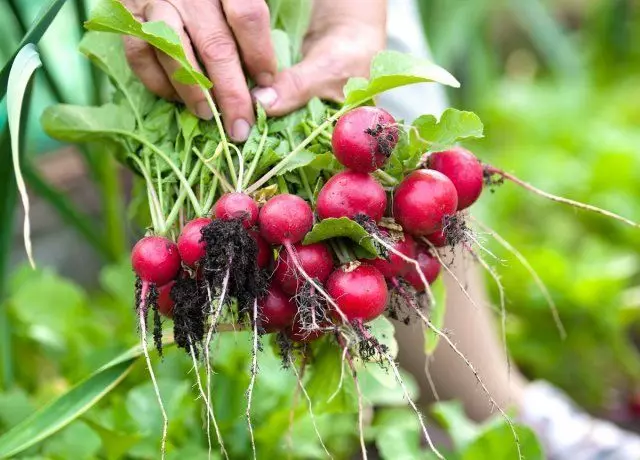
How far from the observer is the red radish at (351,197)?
792mm

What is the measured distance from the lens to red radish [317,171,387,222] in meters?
0.79

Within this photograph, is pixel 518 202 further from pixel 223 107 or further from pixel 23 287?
pixel 223 107

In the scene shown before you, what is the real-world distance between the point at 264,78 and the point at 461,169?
270 mm

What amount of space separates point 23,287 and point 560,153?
1822 millimetres

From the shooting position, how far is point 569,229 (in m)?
2.33

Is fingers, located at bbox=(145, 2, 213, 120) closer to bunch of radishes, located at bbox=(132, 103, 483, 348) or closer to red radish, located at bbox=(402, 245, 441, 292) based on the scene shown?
bunch of radishes, located at bbox=(132, 103, 483, 348)

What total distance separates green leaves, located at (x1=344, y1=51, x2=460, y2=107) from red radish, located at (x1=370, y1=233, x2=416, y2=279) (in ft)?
0.53

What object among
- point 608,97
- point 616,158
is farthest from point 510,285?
point 608,97

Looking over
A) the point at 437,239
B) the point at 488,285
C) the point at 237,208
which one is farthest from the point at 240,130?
the point at 488,285

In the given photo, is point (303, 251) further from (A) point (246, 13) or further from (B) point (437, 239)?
(A) point (246, 13)

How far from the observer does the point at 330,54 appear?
1.01 meters

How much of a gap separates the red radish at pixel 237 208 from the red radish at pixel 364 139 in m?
0.10

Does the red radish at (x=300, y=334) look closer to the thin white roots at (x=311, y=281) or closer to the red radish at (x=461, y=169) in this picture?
the thin white roots at (x=311, y=281)

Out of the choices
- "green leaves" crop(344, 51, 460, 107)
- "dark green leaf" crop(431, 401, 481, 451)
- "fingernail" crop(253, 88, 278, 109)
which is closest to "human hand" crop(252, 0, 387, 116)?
"fingernail" crop(253, 88, 278, 109)
